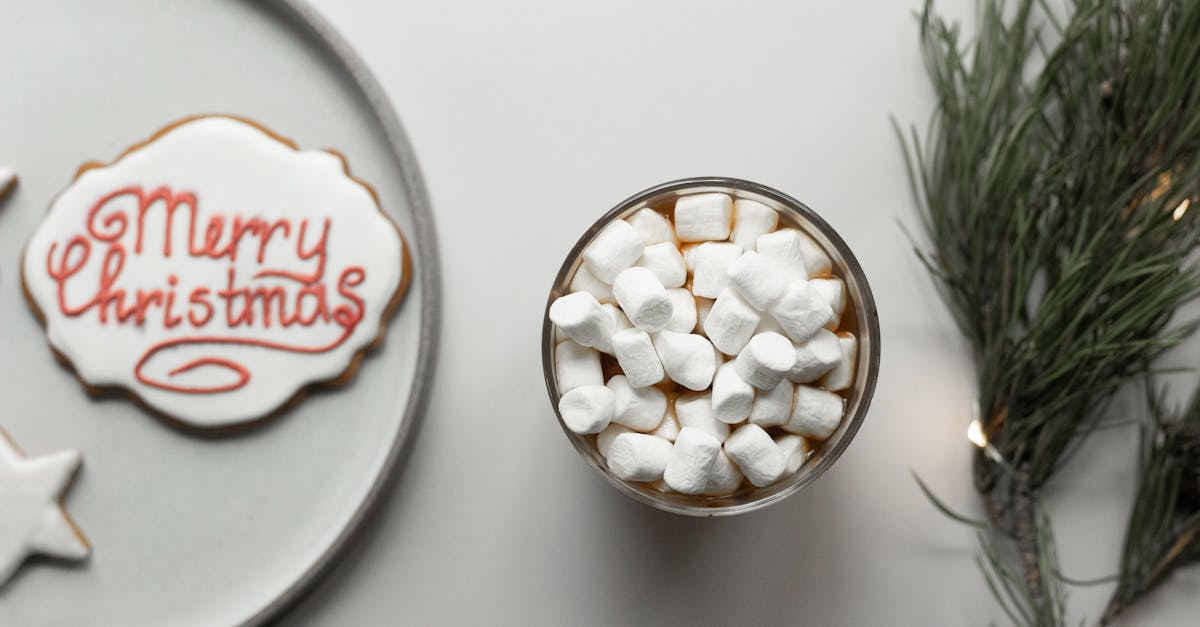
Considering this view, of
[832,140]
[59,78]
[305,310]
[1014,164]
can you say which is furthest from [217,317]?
[1014,164]

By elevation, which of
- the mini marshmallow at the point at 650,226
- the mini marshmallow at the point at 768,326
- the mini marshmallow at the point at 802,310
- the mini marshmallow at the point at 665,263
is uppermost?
the mini marshmallow at the point at 650,226

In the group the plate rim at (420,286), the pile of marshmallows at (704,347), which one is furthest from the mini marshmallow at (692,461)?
the plate rim at (420,286)

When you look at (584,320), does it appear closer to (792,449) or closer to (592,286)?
(592,286)

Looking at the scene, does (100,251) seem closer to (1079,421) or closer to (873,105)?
(873,105)

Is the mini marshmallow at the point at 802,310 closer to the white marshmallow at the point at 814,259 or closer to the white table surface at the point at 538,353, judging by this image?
the white marshmallow at the point at 814,259

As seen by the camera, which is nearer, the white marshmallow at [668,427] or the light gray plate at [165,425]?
the white marshmallow at [668,427]

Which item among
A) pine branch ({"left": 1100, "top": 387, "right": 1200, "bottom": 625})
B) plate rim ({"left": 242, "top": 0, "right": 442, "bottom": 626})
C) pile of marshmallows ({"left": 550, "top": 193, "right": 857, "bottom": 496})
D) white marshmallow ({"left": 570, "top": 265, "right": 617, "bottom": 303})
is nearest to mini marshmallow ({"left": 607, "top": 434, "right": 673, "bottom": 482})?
pile of marshmallows ({"left": 550, "top": 193, "right": 857, "bottom": 496})
